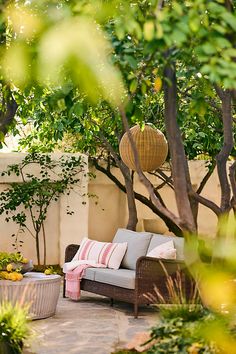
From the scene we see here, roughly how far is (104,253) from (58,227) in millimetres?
2842

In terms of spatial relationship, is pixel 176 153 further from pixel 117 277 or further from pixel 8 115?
pixel 117 277

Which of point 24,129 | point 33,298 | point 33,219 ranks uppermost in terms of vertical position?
point 24,129

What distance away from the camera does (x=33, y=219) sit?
11602 millimetres

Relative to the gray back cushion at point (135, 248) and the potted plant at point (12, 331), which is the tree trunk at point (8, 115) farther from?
the gray back cushion at point (135, 248)

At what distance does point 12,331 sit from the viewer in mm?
5355

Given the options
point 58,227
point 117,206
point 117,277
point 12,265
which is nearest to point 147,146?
point 117,277

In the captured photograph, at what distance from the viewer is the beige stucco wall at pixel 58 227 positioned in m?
11.6

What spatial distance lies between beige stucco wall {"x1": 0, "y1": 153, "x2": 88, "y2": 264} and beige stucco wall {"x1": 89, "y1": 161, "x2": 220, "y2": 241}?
4.29 feet

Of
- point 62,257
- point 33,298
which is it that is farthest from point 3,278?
point 62,257

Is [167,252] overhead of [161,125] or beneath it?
beneath

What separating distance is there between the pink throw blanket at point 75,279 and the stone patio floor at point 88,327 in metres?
0.10

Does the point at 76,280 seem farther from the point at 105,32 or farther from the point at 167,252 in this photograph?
the point at 105,32

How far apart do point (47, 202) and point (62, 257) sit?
912mm

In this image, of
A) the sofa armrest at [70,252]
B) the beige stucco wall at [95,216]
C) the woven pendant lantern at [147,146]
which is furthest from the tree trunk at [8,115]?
the beige stucco wall at [95,216]
